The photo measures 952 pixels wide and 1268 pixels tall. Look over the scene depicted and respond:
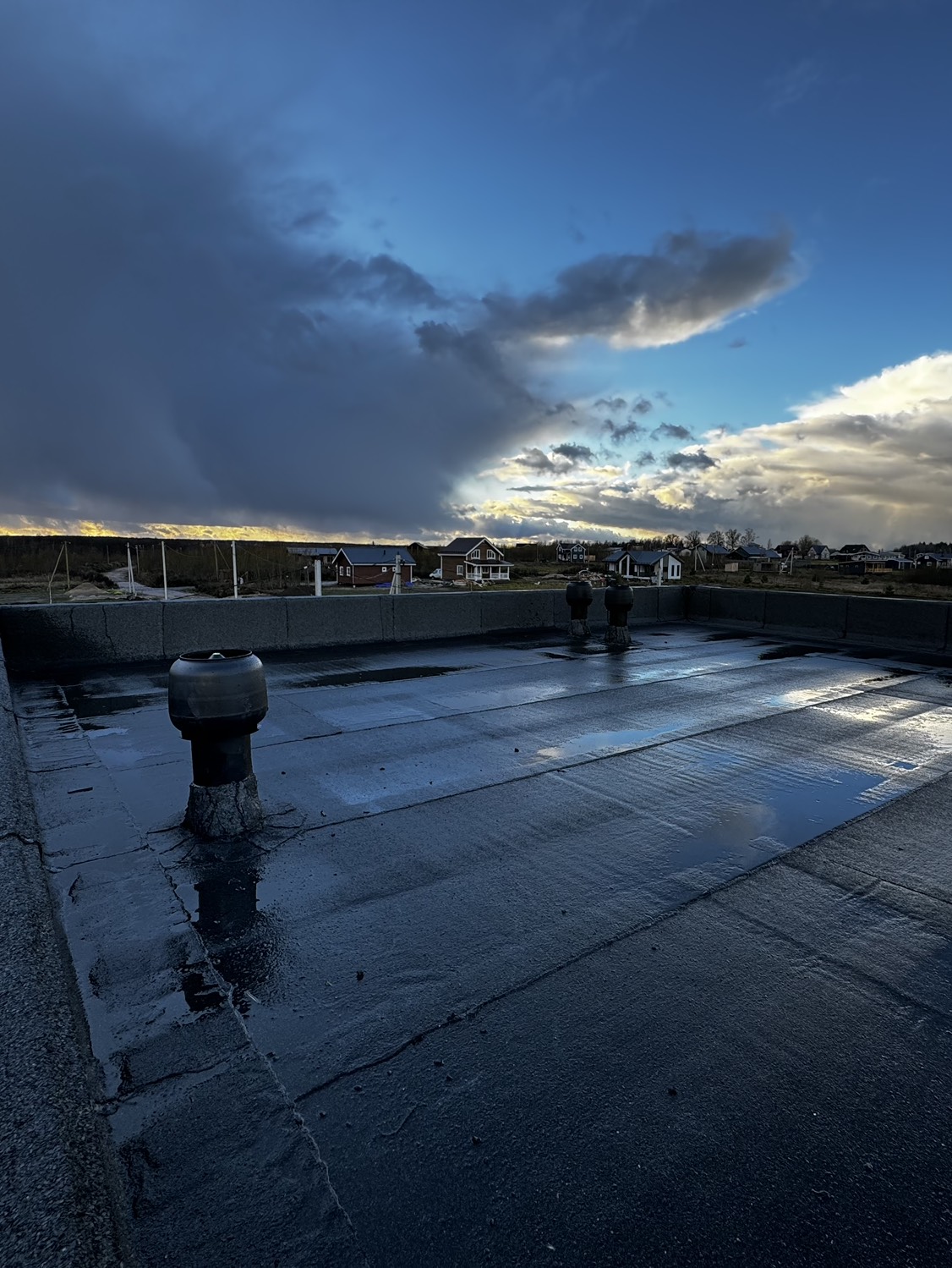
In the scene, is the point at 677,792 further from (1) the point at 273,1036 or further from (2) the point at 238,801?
(1) the point at 273,1036

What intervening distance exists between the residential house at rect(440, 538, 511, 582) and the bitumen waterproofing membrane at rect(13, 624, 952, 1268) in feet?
257

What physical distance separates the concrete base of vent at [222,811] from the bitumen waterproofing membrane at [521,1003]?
103 mm

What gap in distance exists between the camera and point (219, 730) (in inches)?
164

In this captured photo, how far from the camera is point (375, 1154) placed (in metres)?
2.08

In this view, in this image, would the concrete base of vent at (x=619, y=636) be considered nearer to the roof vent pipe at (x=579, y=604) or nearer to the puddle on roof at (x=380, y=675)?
the roof vent pipe at (x=579, y=604)

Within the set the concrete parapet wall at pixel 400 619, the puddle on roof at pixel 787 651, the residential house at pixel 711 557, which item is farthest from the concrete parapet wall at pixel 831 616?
the residential house at pixel 711 557

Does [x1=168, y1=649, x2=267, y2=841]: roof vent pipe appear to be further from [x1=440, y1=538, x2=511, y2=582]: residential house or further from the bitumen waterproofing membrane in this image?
[x1=440, y1=538, x2=511, y2=582]: residential house

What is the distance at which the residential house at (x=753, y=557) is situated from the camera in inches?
3851

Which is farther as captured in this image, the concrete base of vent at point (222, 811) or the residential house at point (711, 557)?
the residential house at point (711, 557)

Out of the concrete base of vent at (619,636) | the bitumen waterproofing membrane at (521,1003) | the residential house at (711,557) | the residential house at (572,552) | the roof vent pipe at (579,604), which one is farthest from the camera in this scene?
the residential house at (572,552)

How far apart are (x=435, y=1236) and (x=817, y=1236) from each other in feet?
3.30

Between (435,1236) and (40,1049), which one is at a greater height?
(40,1049)

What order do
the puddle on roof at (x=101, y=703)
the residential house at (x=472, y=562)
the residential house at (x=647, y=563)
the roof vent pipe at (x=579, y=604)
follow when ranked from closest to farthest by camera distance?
the puddle on roof at (x=101, y=703), the roof vent pipe at (x=579, y=604), the residential house at (x=647, y=563), the residential house at (x=472, y=562)

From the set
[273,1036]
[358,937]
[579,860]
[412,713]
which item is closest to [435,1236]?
[273,1036]
